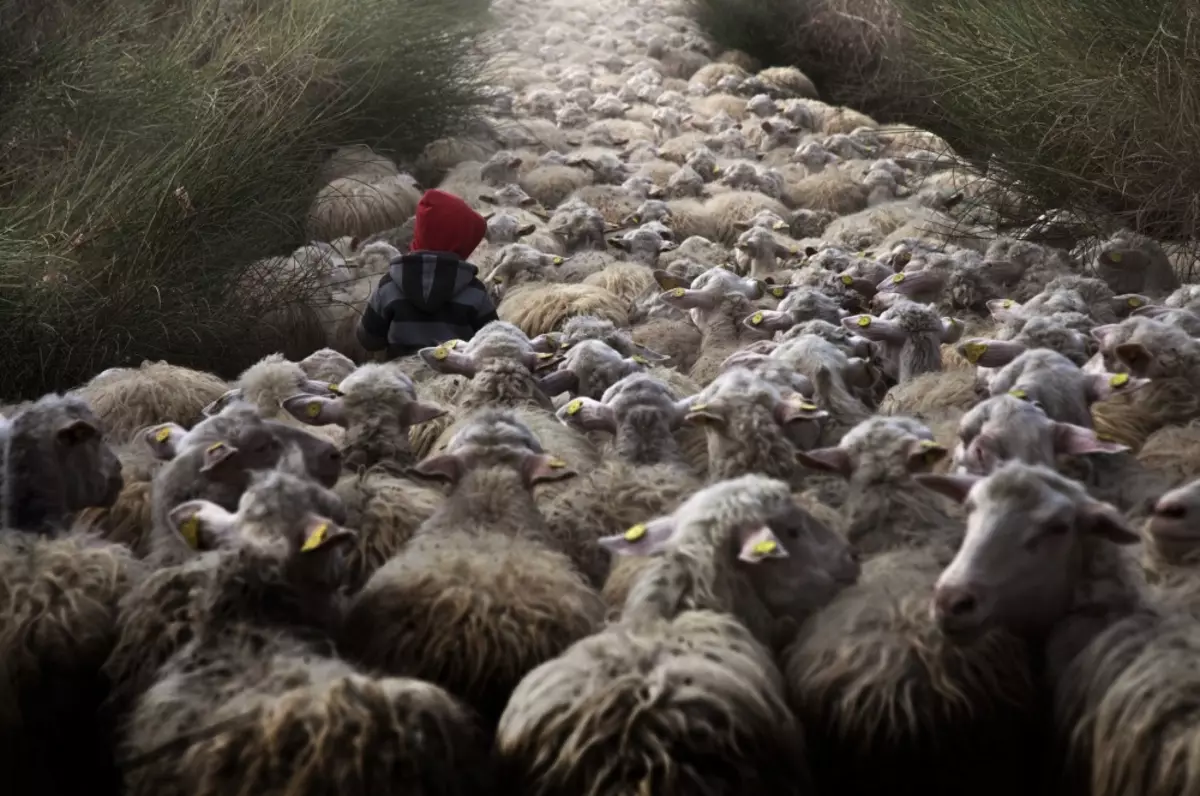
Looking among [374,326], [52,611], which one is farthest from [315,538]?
[374,326]

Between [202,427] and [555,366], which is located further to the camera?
[555,366]

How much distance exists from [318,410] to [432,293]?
1.77m

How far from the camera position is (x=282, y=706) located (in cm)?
198

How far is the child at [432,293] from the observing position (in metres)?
5.39

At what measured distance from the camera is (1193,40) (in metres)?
4.85

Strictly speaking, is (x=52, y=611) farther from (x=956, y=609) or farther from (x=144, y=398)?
(x=144, y=398)

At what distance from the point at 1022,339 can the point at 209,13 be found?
5523 millimetres

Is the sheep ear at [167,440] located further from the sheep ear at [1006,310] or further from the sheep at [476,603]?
the sheep ear at [1006,310]

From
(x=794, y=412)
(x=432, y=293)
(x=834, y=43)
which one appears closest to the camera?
(x=794, y=412)

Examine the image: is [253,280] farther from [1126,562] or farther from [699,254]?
[1126,562]

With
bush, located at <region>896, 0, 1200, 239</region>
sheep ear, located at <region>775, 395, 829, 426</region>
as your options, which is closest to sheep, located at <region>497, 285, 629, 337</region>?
bush, located at <region>896, 0, 1200, 239</region>

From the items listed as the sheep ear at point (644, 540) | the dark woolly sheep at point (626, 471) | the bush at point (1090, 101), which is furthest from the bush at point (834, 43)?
the sheep ear at point (644, 540)

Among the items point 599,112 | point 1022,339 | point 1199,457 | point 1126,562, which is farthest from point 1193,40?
point 599,112

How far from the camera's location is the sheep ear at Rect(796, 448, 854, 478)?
112 inches
